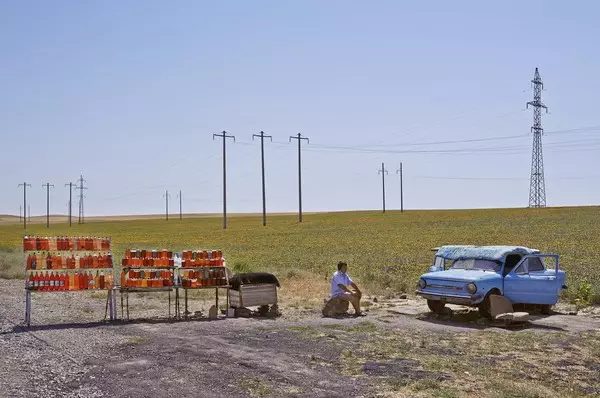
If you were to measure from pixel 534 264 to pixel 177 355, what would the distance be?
1073 centimetres

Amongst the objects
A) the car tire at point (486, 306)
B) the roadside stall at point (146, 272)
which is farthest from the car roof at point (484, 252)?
the roadside stall at point (146, 272)

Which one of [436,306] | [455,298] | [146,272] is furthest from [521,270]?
[146,272]

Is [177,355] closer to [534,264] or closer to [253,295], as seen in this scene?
[253,295]

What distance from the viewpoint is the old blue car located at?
1780 cm

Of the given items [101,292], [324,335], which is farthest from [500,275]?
[101,292]

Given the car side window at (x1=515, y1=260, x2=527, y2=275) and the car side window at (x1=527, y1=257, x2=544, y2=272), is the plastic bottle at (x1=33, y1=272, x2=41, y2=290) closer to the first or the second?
the car side window at (x1=515, y1=260, x2=527, y2=275)

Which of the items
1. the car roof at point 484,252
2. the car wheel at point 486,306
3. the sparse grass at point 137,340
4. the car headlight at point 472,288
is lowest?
the sparse grass at point 137,340

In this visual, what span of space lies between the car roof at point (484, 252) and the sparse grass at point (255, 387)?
393 inches

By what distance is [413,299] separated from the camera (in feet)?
74.8

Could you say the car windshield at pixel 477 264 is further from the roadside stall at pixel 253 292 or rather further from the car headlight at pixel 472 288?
the roadside stall at pixel 253 292

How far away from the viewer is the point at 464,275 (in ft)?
59.9

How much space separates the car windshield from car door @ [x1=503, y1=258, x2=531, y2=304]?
1.25ft

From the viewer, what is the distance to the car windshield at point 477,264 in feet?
61.3

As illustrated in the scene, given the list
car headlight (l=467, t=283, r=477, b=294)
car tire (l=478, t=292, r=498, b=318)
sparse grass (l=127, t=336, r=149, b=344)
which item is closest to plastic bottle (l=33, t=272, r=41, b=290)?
sparse grass (l=127, t=336, r=149, b=344)
